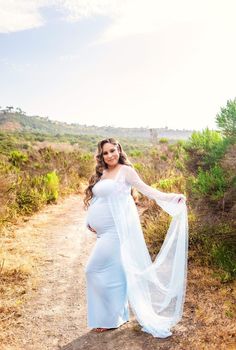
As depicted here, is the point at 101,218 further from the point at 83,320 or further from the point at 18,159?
the point at 18,159

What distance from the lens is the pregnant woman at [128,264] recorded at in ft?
16.6

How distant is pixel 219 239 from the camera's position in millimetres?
6672

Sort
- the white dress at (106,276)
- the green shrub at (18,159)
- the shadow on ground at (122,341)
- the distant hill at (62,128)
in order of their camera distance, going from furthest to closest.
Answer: the distant hill at (62,128), the green shrub at (18,159), the white dress at (106,276), the shadow on ground at (122,341)

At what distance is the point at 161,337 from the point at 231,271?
1.79 m

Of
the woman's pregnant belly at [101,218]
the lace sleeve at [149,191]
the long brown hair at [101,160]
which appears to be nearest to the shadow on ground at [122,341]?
the woman's pregnant belly at [101,218]

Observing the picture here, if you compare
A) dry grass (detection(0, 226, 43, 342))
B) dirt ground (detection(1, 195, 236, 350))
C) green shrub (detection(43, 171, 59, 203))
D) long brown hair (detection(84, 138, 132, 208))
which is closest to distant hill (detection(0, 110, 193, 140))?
green shrub (detection(43, 171, 59, 203))

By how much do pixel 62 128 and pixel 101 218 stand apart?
86.7 metres

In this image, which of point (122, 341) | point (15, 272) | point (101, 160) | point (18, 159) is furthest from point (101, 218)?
point (18, 159)

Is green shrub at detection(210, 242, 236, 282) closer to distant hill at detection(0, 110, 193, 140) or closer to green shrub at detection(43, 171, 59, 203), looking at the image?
green shrub at detection(43, 171, 59, 203)

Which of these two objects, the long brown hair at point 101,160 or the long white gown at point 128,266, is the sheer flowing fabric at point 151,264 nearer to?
the long white gown at point 128,266

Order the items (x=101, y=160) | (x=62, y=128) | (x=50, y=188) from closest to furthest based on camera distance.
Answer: (x=101, y=160) < (x=50, y=188) < (x=62, y=128)

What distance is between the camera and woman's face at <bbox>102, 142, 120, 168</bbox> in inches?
210

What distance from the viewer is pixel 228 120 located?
20.4 feet

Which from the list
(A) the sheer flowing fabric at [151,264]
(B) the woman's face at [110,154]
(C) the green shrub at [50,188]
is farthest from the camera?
(C) the green shrub at [50,188]
